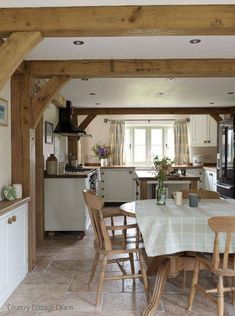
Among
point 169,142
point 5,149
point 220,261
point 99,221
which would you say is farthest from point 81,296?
point 169,142

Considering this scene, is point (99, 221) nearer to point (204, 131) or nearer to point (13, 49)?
point (13, 49)

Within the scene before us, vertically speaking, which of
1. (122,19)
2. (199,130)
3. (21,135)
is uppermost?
(122,19)

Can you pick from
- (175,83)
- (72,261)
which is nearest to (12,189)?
(72,261)

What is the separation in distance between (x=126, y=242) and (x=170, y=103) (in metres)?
4.34

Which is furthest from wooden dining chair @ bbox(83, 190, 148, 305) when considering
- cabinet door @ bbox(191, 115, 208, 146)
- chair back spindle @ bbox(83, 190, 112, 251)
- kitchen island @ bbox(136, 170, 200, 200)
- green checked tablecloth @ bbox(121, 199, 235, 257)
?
cabinet door @ bbox(191, 115, 208, 146)

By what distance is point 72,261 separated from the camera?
12.1 feet

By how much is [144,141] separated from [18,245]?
576 cm

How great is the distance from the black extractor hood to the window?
250cm

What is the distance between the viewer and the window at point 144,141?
329 inches

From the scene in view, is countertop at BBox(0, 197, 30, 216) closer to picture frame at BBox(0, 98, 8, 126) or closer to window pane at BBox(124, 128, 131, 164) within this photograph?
picture frame at BBox(0, 98, 8, 126)

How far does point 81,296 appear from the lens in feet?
9.17

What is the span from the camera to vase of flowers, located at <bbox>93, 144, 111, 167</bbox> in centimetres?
781

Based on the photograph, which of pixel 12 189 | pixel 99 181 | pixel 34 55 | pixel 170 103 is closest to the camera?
pixel 12 189

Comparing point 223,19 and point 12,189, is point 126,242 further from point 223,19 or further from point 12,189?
point 223,19
